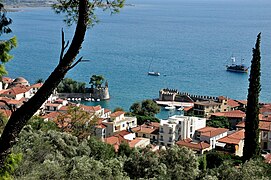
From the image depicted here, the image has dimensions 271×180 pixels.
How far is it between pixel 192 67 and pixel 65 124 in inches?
1682

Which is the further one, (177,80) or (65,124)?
(177,80)

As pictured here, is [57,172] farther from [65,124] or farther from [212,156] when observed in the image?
[65,124]

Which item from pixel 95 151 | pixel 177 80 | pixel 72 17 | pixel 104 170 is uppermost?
pixel 72 17

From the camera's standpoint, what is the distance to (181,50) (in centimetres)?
Answer: 7962

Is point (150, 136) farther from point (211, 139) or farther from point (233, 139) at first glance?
point (233, 139)

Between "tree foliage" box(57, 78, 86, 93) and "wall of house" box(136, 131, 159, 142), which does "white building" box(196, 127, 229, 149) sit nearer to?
"wall of house" box(136, 131, 159, 142)

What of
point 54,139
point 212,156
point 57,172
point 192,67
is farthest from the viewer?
point 192,67

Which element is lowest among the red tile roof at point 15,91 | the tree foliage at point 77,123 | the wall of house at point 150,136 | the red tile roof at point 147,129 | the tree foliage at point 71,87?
the tree foliage at point 71,87

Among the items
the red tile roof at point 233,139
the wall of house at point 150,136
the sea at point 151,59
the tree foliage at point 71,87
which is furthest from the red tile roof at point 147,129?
the tree foliage at point 71,87

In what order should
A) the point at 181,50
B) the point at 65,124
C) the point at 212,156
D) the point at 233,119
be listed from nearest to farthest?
1. the point at 212,156
2. the point at 65,124
3. the point at 233,119
4. the point at 181,50

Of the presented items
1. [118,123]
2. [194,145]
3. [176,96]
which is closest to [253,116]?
[194,145]

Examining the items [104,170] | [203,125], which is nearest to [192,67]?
[203,125]

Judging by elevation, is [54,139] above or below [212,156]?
above

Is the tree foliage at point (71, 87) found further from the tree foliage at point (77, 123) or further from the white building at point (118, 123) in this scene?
the tree foliage at point (77, 123)
